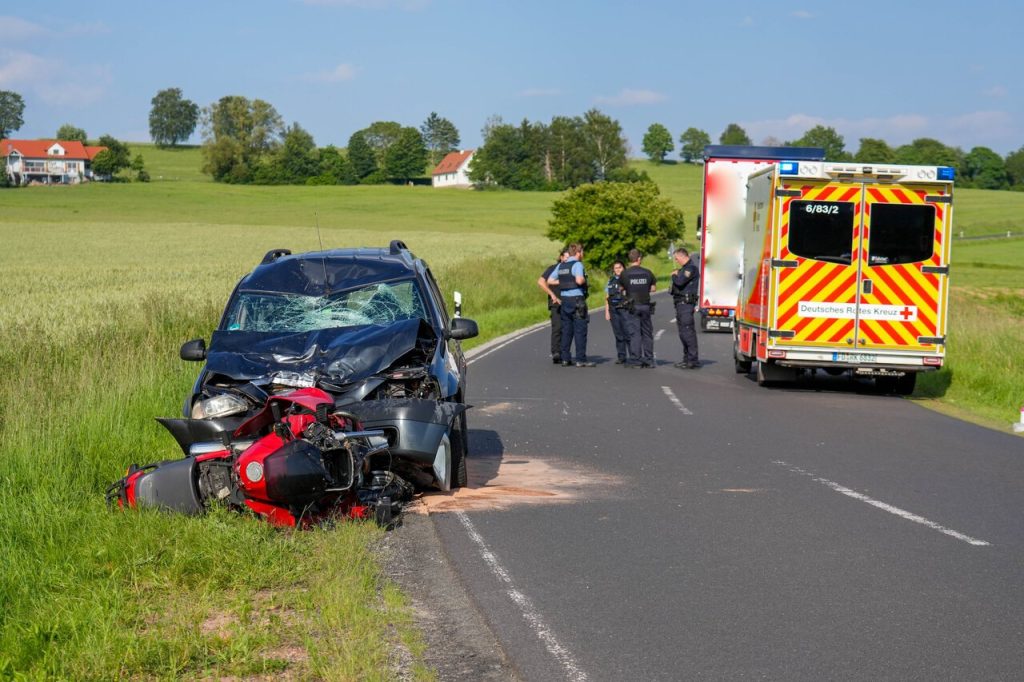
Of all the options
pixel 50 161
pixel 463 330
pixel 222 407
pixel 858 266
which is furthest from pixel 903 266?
pixel 50 161

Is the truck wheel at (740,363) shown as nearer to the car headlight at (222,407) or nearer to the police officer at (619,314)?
the police officer at (619,314)

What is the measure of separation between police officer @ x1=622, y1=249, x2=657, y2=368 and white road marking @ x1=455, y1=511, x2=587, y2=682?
501 inches

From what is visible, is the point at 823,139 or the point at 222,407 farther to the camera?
the point at 823,139

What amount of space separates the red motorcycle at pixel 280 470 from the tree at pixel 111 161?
139 m

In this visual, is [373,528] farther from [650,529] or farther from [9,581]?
[9,581]

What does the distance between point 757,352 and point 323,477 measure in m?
11.5

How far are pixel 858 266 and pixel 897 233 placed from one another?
69 cm

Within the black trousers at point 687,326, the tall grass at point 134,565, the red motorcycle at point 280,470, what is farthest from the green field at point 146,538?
the black trousers at point 687,326

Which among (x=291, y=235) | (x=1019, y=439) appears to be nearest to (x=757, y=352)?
(x=1019, y=439)

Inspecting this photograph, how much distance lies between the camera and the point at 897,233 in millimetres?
17109

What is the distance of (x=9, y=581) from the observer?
20.3 feet

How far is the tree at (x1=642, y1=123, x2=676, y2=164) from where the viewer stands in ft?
632

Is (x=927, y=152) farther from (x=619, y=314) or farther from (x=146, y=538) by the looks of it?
(x=146, y=538)

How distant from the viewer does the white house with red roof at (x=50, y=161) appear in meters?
151
